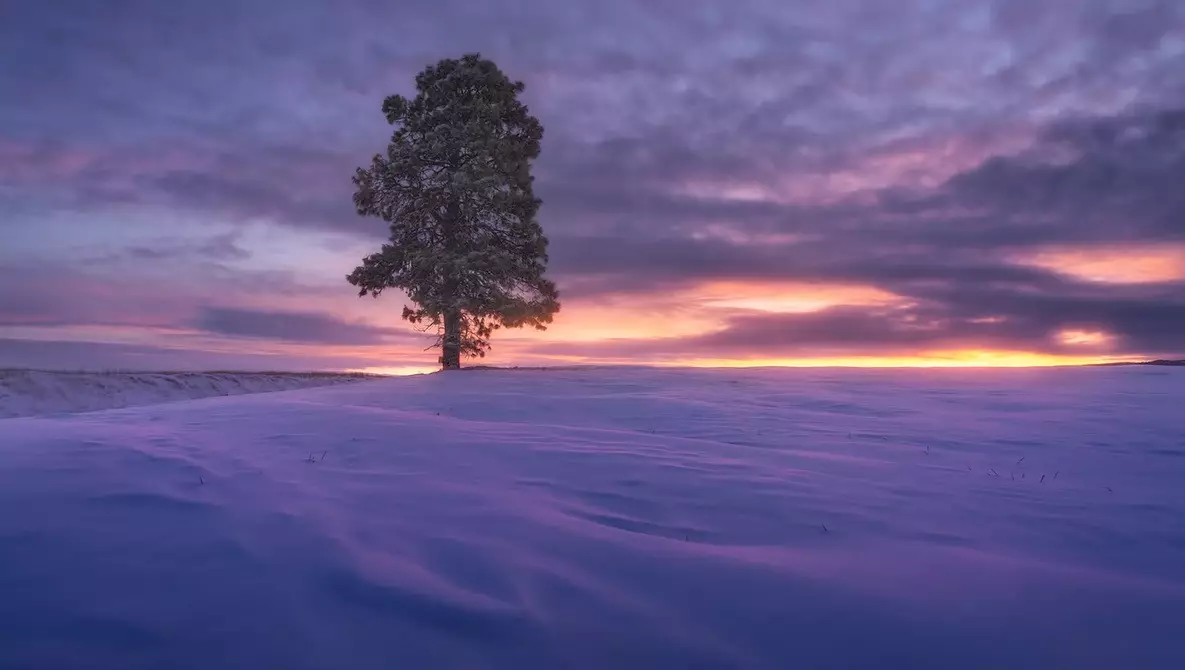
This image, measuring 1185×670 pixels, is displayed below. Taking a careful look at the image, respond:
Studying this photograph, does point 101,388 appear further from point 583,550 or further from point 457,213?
point 583,550

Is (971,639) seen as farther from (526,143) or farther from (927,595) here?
(526,143)

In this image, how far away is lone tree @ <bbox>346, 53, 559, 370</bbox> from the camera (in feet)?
69.8

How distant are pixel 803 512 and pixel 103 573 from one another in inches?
147

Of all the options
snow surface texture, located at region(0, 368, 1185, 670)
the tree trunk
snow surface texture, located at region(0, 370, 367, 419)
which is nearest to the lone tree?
the tree trunk

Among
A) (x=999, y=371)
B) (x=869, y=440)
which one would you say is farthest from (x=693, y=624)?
(x=999, y=371)

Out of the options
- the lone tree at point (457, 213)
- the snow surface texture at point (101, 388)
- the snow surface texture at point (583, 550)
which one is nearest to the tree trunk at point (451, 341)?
the lone tree at point (457, 213)

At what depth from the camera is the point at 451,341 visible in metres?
21.8

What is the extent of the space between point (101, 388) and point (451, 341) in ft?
32.2

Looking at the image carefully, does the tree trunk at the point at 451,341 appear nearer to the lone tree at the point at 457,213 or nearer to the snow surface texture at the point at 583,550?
the lone tree at the point at 457,213

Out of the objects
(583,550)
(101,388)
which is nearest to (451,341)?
(101,388)

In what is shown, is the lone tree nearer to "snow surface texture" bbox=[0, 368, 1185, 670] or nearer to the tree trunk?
the tree trunk

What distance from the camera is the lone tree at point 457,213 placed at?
2128 cm

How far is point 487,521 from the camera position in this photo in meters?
4.11

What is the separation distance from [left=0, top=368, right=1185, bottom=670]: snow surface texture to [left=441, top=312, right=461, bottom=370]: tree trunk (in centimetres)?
1406
